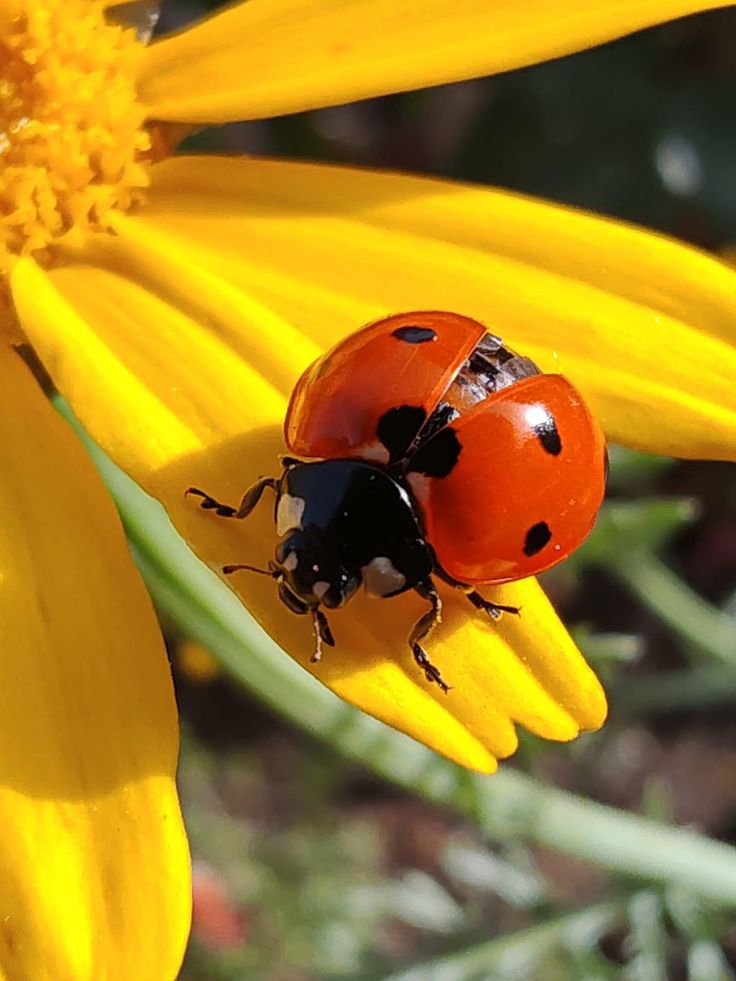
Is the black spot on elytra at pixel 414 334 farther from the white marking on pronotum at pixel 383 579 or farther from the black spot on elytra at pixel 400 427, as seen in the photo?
the white marking on pronotum at pixel 383 579

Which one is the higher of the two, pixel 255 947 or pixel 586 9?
pixel 586 9

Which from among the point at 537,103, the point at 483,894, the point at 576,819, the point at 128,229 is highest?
the point at 128,229

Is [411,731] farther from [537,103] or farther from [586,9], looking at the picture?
[537,103]

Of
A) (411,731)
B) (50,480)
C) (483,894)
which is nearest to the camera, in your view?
(411,731)

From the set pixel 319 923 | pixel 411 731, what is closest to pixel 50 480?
pixel 411 731

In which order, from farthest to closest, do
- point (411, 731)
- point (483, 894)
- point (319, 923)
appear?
1. point (483, 894)
2. point (319, 923)
3. point (411, 731)

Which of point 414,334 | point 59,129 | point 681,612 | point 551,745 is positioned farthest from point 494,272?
point 681,612
